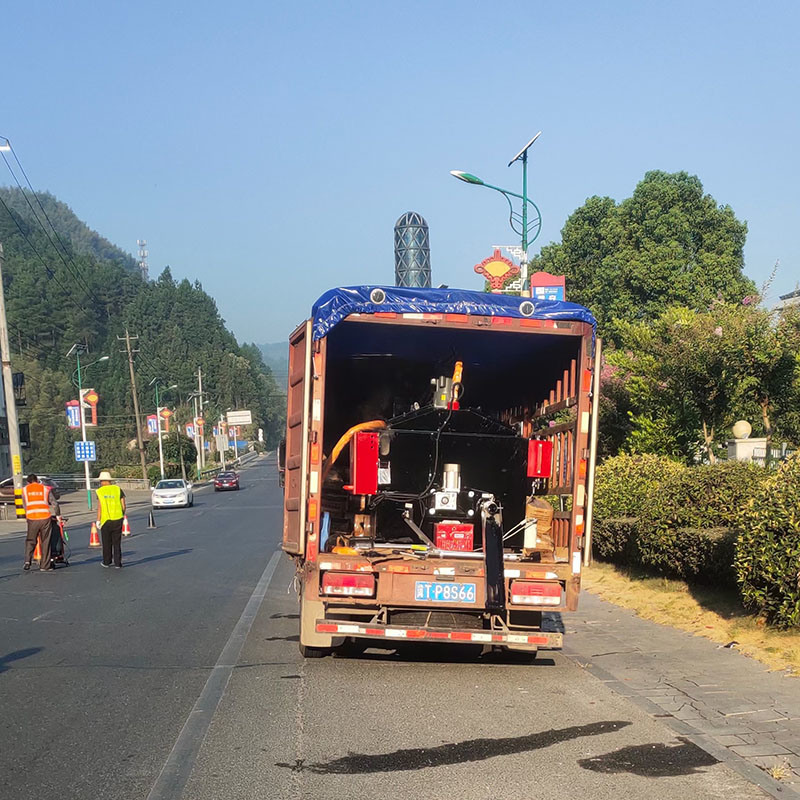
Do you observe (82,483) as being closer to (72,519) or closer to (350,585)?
(72,519)

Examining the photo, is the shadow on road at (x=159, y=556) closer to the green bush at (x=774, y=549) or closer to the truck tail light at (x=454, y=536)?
the truck tail light at (x=454, y=536)

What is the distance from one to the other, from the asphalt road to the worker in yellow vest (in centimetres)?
566

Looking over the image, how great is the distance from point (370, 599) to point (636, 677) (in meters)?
2.39

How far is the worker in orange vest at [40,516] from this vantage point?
17.0 m

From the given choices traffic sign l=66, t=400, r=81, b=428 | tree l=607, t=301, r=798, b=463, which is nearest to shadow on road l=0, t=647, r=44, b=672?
tree l=607, t=301, r=798, b=463

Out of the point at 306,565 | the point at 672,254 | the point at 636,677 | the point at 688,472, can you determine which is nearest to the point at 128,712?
the point at 306,565

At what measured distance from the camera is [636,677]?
8.11 metres

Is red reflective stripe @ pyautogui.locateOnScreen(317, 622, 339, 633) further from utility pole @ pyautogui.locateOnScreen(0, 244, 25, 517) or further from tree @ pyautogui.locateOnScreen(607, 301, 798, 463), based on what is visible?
utility pole @ pyautogui.locateOnScreen(0, 244, 25, 517)

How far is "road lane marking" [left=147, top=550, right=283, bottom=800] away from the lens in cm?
514

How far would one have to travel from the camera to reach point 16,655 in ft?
29.2

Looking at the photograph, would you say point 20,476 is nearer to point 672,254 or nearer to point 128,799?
point 672,254

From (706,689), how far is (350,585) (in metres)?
3.00

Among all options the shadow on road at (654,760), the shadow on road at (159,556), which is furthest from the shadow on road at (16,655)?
the shadow on road at (159,556)

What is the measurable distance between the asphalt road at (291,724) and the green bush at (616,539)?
466cm
